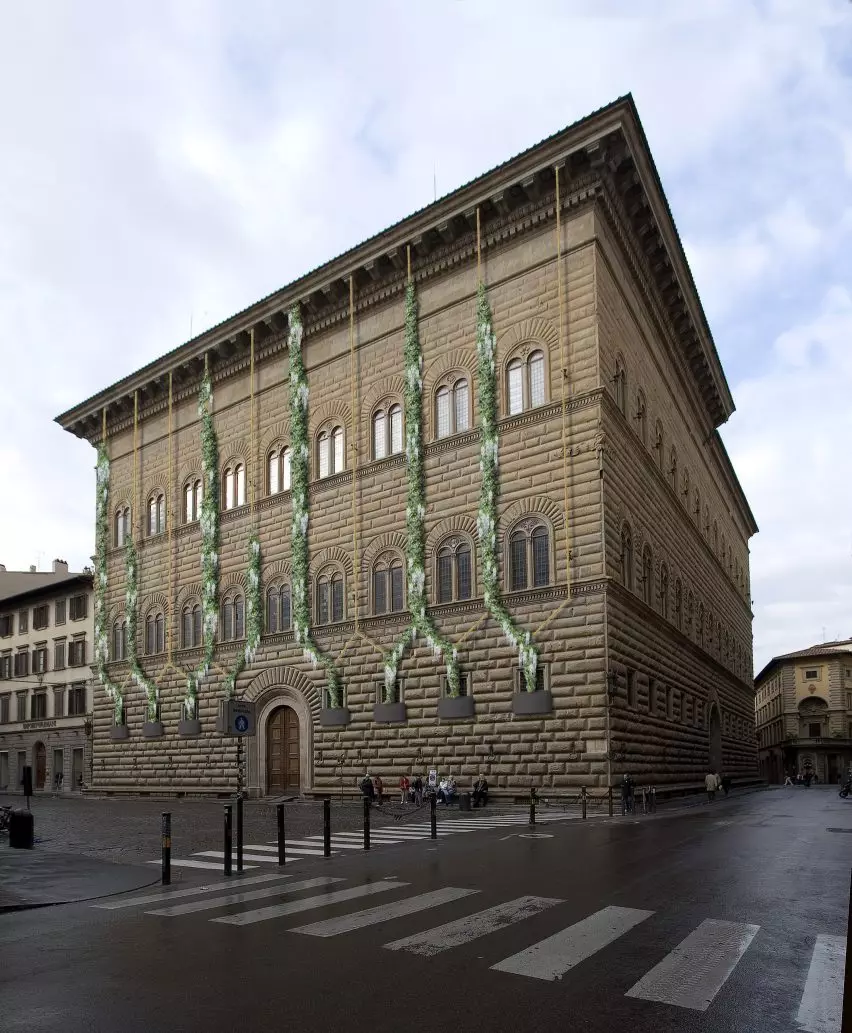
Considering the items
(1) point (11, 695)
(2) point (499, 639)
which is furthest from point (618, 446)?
(1) point (11, 695)

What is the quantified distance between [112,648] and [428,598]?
66.9 ft

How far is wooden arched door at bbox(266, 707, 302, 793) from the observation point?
35.8m

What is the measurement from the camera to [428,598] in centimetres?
3153

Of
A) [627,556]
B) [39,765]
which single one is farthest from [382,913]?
[39,765]

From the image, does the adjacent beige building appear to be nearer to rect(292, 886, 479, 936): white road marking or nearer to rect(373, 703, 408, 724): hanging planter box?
rect(373, 703, 408, 724): hanging planter box

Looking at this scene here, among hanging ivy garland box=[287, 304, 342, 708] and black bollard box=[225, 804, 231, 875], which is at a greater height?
hanging ivy garland box=[287, 304, 342, 708]

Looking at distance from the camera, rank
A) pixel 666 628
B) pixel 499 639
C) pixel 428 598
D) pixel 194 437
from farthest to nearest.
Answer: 1. pixel 194 437
2. pixel 666 628
3. pixel 428 598
4. pixel 499 639

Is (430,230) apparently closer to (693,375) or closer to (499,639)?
(499,639)

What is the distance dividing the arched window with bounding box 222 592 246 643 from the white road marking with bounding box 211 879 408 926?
87.8ft

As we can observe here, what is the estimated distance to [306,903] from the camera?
10938 millimetres

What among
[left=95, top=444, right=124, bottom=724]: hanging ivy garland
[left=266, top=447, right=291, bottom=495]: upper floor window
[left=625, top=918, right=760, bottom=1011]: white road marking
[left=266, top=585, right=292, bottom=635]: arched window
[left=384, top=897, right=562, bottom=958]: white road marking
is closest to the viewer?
[left=625, top=918, right=760, bottom=1011]: white road marking

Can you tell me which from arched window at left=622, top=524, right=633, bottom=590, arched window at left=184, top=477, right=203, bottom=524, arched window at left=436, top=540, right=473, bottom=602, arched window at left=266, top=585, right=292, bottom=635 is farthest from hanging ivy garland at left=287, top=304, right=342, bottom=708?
arched window at left=622, top=524, right=633, bottom=590

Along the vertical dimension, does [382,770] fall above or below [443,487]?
below

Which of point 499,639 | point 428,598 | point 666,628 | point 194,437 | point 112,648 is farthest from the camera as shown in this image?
point 112,648
